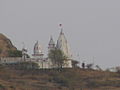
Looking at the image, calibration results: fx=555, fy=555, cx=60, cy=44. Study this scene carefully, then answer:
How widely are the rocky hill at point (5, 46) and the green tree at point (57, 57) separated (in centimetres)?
1741

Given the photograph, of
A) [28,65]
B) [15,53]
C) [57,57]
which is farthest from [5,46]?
[57,57]

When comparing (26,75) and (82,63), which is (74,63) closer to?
(82,63)

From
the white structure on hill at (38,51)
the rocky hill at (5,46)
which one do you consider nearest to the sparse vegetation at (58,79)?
the white structure on hill at (38,51)

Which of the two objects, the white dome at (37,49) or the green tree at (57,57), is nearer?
the green tree at (57,57)

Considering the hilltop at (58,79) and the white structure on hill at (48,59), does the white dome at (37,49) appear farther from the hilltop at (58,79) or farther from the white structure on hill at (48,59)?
the hilltop at (58,79)

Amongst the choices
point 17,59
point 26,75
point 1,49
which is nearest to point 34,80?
point 26,75

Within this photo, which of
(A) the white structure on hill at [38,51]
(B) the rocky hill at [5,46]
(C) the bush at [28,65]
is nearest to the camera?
(C) the bush at [28,65]

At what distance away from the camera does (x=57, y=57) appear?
453 ft

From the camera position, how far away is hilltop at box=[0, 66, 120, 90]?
126662 mm

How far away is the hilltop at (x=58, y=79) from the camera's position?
12666 centimetres

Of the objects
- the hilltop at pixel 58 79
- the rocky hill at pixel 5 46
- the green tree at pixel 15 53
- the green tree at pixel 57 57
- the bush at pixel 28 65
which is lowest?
the hilltop at pixel 58 79

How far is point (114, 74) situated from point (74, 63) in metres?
14.7

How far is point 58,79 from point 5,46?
118 ft

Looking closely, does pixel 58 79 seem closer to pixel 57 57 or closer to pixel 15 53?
pixel 57 57
